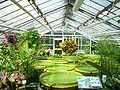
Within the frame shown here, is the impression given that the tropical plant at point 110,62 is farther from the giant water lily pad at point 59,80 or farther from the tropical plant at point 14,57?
the tropical plant at point 14,57

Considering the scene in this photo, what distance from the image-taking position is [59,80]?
7.52 feet

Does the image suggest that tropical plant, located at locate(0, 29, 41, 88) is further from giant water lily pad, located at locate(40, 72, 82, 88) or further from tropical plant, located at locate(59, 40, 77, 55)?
tropical plant, located at locate(59, 40, 77, 55)

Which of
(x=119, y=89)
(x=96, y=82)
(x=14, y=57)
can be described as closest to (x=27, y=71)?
(x=14, y=57)

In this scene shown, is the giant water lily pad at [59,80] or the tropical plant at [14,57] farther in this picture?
the tropical plant at [14,57]

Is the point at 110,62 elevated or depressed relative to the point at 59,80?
elevated

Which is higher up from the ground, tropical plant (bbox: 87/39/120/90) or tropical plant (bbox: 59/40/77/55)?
tropical plant (bbox: 59/40/77/55)

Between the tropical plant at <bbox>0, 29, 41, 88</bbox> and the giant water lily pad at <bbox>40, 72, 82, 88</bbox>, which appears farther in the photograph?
the tropical plant at <bbox>0, 29, 41, 88</bbox>

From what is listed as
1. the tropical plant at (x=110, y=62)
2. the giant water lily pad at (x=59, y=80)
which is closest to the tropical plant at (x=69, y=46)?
the giant water lily pad at (x=59, y=80)

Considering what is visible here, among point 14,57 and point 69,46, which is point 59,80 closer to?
point 14,57

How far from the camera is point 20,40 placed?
2668 mm

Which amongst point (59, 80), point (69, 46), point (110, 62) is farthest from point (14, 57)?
point (69, 46)

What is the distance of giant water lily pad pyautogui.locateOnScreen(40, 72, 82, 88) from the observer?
2080 millimetres

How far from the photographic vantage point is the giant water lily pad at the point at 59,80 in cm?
208

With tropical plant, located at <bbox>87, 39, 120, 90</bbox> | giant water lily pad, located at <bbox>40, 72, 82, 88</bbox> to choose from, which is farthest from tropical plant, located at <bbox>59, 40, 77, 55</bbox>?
tropical plant, located at <bbox>87, 39, 120, 90</bbox>
